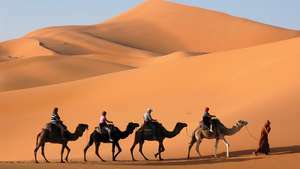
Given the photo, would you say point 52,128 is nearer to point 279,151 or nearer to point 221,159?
point 221,159

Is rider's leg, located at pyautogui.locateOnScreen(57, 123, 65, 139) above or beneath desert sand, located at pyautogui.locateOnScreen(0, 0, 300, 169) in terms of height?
beneath

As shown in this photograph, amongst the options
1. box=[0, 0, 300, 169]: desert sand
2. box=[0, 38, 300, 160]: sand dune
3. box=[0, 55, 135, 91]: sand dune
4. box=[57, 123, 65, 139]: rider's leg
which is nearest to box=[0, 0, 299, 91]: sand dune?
box=[0, 55, 135, 91]: sand dune

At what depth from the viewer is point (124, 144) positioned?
95.1 feet

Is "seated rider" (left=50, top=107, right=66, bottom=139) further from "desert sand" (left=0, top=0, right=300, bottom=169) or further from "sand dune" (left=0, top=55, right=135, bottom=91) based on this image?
"sand dune" (left=0, top=55, right=135, bottom=91)

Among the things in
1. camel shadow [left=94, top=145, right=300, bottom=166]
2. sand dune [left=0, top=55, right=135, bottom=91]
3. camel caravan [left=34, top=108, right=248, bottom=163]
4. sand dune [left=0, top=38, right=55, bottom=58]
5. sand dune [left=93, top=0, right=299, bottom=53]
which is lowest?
camel shadow [left=94, top=145, right=300, bottom=166]

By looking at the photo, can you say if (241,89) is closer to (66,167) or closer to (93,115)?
(93,115)

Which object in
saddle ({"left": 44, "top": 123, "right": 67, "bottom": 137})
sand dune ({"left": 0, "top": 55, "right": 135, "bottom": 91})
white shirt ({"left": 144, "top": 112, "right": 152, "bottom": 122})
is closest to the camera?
saddle ({"left": 44, "top": 123, "right": 67, "bottom": 137})

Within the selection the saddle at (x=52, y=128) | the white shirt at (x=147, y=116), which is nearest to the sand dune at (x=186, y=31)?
the white shirt at (x=147, y=116)

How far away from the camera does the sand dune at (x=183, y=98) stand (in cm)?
2738

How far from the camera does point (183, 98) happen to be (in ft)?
110

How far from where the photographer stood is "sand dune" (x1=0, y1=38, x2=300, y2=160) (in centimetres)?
2738

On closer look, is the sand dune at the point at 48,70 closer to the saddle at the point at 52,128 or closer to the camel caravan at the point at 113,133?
the camel caravan at the point at 113,133

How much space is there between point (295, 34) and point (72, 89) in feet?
248

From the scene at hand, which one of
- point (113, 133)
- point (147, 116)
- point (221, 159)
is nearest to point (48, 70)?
point (113, 133)
